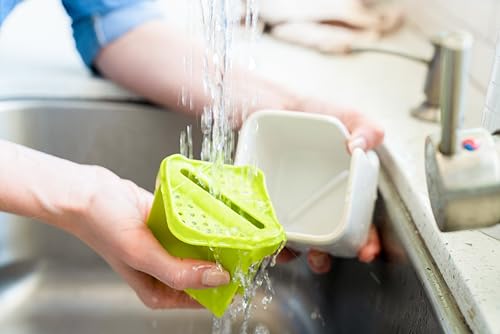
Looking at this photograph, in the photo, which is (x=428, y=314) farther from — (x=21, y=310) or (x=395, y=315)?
(x=21, y=310)

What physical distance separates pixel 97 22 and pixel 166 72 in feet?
0.39

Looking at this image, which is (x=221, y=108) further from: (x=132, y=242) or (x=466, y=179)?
(x=466, y=179)

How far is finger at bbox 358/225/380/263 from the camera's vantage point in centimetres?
63

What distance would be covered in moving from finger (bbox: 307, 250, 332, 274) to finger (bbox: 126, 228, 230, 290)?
0.77 ft

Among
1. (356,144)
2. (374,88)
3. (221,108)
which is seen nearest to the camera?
(356,144)

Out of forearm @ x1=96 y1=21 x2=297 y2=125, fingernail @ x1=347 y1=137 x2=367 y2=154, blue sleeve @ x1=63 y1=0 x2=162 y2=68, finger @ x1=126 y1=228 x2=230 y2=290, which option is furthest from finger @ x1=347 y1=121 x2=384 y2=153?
blue sleeve @ x1=63 y1=0 x2=162 y2=68

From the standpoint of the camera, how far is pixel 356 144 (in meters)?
0.61

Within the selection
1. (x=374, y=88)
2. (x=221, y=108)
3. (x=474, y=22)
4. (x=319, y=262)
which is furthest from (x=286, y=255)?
(x=474, y=22)

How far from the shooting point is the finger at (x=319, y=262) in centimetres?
70

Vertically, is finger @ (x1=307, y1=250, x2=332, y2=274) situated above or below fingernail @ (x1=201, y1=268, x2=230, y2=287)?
below

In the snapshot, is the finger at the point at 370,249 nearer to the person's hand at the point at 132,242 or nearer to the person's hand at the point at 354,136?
the person's hand at the point at 354,136

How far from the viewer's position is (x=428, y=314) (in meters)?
0.51

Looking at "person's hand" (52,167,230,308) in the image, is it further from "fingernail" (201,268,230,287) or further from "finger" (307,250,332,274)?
"finger" (307,250,332,274)

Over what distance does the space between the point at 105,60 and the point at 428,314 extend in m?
0.50
